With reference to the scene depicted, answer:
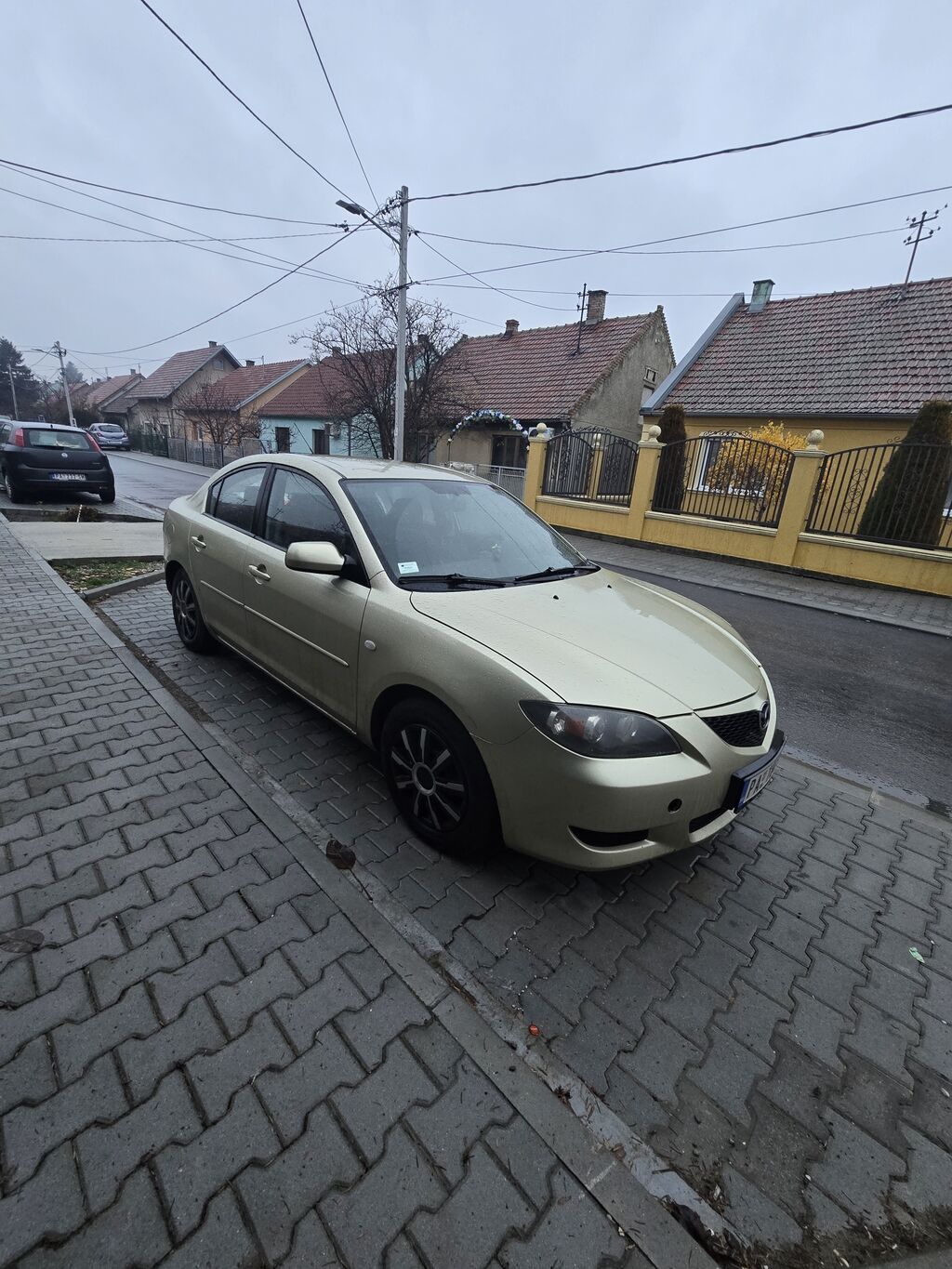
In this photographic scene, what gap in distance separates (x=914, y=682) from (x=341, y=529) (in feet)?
18.1

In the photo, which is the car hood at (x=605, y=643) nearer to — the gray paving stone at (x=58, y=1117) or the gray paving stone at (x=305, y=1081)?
the gray paving stone at (x=305, y=1081)

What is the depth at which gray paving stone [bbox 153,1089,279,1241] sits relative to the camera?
1.33 meters

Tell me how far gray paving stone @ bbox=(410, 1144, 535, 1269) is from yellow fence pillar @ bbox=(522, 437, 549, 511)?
13.4 m

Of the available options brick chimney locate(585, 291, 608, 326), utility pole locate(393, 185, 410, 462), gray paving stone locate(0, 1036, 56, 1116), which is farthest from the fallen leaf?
brick chimney locate(585, 291, 608, 326)

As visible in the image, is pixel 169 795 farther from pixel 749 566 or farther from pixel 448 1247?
pixel 749 566

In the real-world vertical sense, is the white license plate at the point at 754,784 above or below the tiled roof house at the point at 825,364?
below

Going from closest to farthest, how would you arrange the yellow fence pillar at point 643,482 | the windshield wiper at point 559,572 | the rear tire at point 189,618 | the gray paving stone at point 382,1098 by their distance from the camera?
the gray paving stone at point 382,1098 < the windshield wiper at point 559,572 < the rear tire at point 189,618 < the yellow fence pillar at point 643,482

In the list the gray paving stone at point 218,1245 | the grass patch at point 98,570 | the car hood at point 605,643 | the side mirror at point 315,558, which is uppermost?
the side mirror at point 315,558

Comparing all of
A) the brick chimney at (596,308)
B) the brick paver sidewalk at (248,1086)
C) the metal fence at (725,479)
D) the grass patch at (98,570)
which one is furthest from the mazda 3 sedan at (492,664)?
the brick chimney at (596,308)

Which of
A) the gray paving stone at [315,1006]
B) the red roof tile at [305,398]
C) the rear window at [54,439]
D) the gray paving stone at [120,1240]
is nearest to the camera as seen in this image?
the gray paving stone at [120,1240]

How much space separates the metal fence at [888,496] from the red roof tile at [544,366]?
Answer: 10967 millimetres

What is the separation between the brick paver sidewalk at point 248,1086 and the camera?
1310 millimetres

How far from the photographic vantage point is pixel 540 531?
3580 mm

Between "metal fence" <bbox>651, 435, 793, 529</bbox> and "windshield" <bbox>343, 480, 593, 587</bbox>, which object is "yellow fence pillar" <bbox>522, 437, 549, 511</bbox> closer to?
"metal fence" <bbox>651, 435, 793, 529</bbox>
